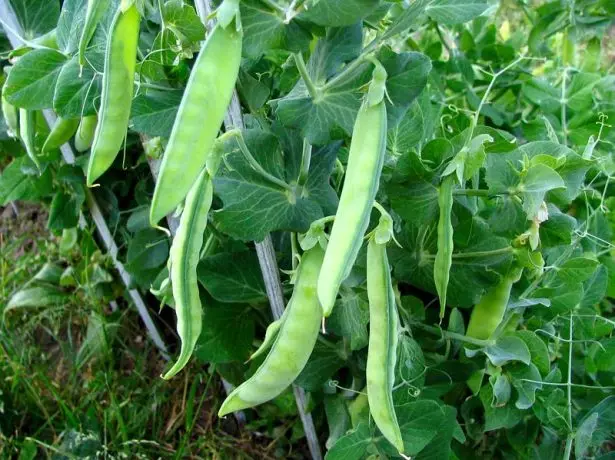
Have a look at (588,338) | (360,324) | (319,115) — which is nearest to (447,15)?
(319,115)

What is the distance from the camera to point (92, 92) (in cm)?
96

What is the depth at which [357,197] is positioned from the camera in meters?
0.69

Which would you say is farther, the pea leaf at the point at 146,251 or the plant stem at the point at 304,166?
the pea leaf at the point at 146,251

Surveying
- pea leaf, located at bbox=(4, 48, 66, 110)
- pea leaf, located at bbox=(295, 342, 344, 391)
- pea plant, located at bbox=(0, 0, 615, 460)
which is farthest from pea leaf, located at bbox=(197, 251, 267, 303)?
pea leaf, located at bbox=(4, 48, 66, 110)

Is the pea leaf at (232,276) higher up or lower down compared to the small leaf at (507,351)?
higher up

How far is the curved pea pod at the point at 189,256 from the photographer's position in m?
0.75

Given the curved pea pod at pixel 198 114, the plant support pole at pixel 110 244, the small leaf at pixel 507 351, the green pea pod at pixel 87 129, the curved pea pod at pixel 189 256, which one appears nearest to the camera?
the curved pea pod at pixel 198 114

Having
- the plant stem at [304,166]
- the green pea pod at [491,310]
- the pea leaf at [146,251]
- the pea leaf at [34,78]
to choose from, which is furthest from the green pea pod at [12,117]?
the green pea pod at [491,310]

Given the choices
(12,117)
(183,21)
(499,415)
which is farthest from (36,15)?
(499,415)

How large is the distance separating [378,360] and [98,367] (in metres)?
1.10

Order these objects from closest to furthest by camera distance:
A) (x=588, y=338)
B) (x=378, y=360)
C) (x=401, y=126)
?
(x=378, y=360) → (x=401, y=126) → (x=588, y=338)

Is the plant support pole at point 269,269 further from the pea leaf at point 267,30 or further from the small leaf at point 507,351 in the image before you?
the small leaf at point 507,351

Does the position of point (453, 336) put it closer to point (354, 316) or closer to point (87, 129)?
point (354, 316)

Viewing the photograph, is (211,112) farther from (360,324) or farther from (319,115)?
(360,324)
